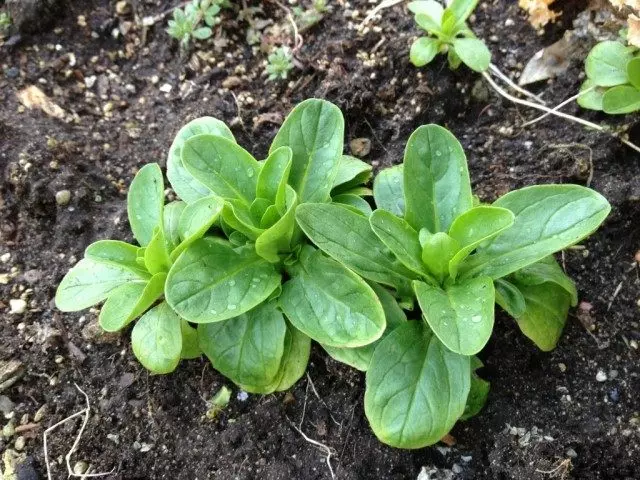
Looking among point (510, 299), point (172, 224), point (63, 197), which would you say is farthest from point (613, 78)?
point (63, 197)

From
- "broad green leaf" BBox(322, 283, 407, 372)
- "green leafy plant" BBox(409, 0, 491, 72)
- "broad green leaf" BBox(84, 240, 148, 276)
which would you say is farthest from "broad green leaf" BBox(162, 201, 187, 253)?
"green leafy plant" BBox(409, 0, 491, 72)

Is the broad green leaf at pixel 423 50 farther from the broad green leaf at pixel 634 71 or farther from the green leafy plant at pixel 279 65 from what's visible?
the broad green leaf at pixel 634 71

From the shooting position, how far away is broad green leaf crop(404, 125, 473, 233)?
1995mm

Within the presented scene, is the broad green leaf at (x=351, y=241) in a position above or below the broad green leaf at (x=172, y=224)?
above

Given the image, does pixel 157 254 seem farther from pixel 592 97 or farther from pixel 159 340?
pixel 592 97

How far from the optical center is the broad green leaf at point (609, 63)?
241 cm

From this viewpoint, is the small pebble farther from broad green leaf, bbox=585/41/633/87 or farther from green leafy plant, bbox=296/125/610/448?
broad green leaf, bbox=585/41/633/87

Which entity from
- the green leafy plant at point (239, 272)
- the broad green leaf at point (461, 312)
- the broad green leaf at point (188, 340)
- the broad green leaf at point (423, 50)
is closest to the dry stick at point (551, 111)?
the broad green leaf at point (423, 50)

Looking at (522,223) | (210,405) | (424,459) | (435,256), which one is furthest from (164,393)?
(522,223)

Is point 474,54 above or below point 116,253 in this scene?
above

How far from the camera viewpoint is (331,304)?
194 centimetres

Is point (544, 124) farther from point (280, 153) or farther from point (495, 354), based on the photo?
point (280, 153)

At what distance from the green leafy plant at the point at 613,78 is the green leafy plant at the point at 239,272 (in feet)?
3.30

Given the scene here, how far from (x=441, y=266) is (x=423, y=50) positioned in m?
1.06
